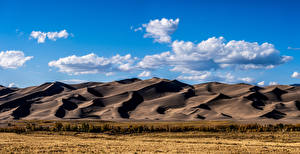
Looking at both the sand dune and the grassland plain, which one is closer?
the grassland plain

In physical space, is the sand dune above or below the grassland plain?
above

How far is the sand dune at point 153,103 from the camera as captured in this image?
12006cm

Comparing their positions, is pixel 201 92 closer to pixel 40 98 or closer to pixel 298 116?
pixel 298 116

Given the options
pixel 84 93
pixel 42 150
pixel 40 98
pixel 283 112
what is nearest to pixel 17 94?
pixel 40 98

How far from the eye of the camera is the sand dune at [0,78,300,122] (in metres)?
120

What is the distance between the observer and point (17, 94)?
167 m

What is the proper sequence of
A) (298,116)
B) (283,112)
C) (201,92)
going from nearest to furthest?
(298,116), (283,112), (201,92)

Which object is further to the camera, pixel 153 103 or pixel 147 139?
pixel 153 103

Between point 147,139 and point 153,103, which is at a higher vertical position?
point 153,103

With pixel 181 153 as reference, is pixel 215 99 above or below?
above

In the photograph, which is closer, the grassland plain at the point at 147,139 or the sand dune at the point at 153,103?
the grassland plain at the point at 147,139

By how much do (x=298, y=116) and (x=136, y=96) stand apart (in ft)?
227

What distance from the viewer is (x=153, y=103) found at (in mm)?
142750

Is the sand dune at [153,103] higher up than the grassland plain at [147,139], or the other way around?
the sand dune at [153,103]
